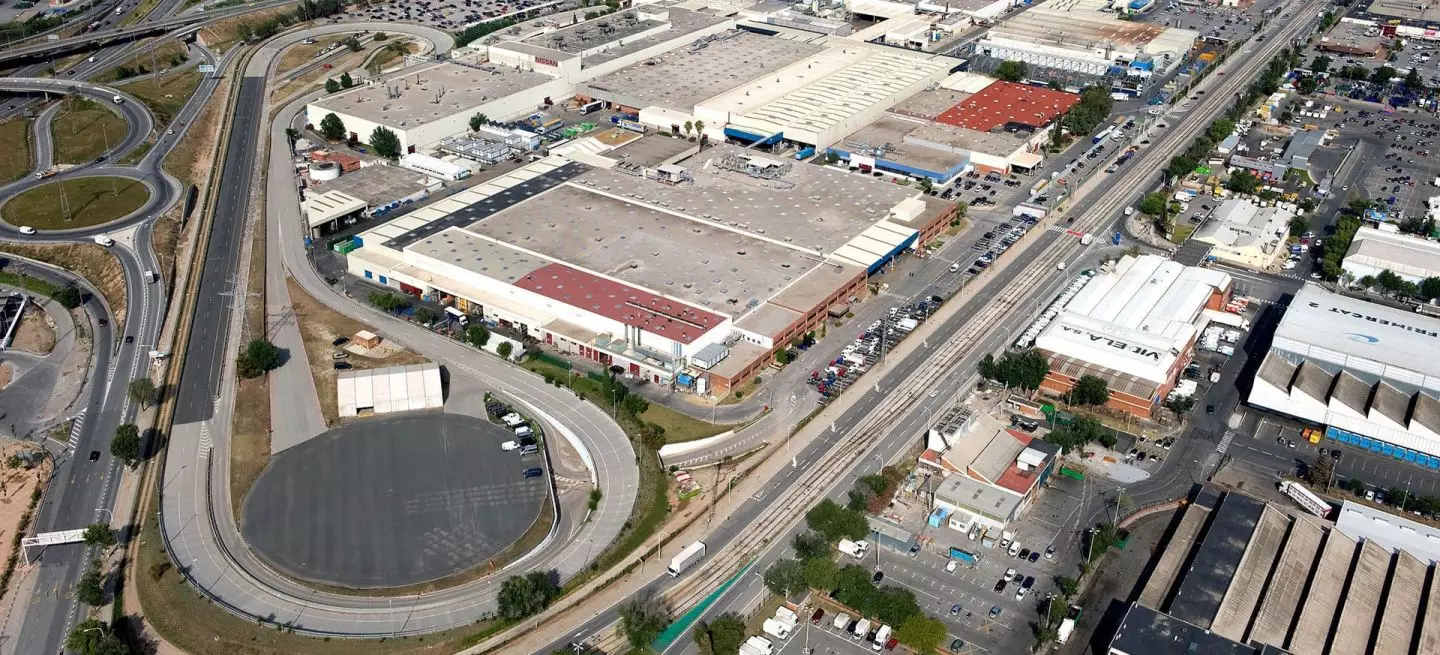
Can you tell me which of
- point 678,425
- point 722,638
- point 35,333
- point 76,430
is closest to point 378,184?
point 35,333

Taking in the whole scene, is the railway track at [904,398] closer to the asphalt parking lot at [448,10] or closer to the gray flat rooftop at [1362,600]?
the gray flat rooftop at [1362,600]

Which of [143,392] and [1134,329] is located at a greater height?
[143,392]

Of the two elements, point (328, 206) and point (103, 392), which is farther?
point (328, 206)

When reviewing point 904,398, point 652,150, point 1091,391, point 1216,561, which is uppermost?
point 652,150

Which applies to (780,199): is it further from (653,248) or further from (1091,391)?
(1091,391)

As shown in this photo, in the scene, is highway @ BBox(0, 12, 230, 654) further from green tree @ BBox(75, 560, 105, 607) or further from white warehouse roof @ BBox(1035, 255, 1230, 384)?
white warehouse roof @ BBox(1035, 255, 1230, 384)

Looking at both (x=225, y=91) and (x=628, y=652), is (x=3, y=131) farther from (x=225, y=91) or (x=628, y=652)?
(x=628, y=652)

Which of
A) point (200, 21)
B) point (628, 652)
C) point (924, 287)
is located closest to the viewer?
point (628, 652)

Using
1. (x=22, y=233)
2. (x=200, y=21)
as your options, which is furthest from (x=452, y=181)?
(x=200, y=21)
